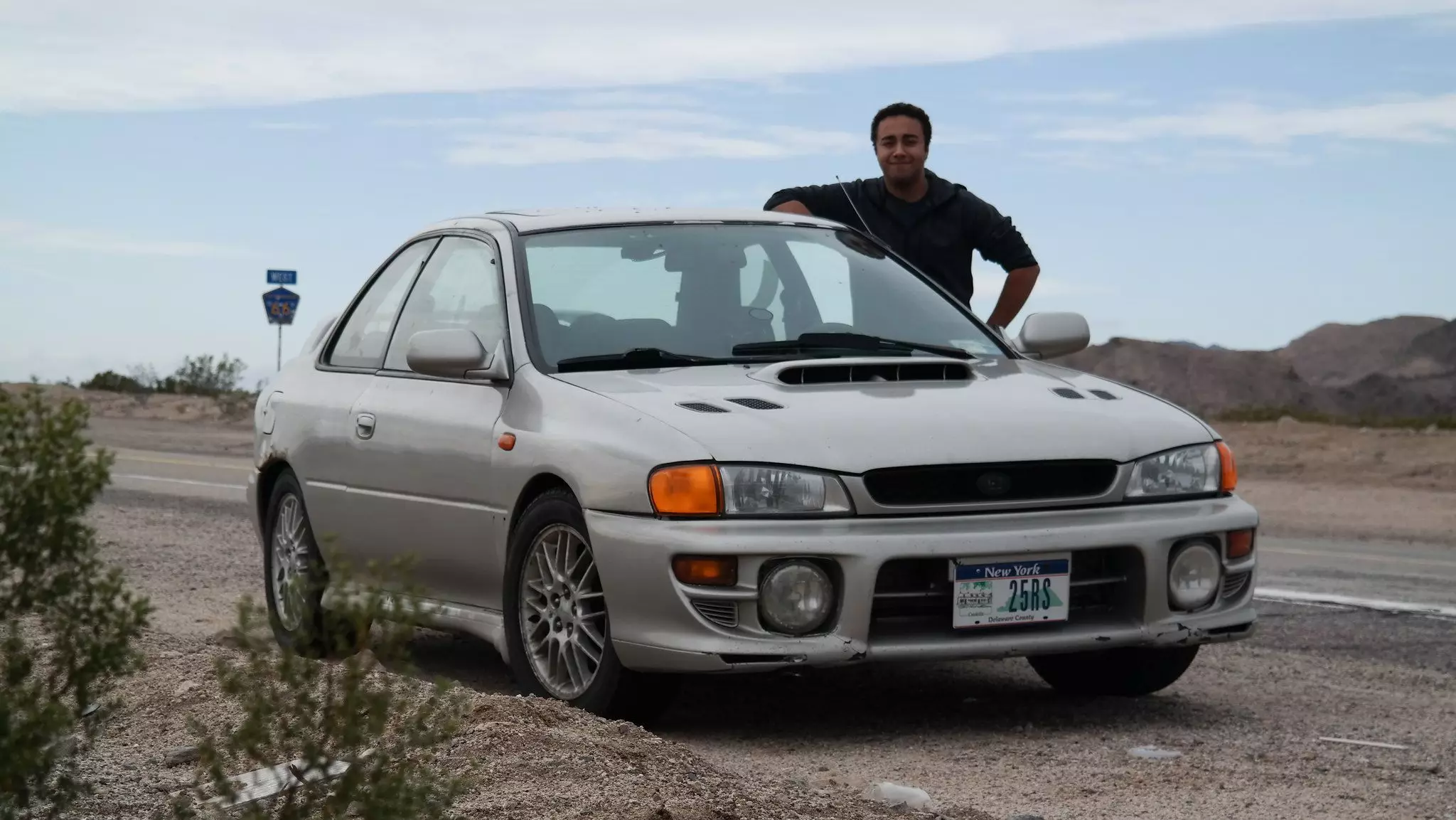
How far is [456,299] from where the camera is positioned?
748cm

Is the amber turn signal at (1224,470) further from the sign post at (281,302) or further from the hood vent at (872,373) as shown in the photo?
the sign post at (281,302)

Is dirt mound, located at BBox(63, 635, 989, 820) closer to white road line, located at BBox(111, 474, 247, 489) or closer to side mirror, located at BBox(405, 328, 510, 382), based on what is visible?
side mirror, located at BBox(405, 328, 510, 382)

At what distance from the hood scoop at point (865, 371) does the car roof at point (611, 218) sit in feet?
4.06

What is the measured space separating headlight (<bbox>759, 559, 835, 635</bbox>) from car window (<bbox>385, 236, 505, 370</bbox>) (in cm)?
164

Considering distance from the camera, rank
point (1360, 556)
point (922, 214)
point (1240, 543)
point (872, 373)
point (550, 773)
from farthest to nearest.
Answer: point (1360, 556), point (922, 214), point (872, 373), point (1240, 543), point (550, 773)

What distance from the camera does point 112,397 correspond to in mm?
36000

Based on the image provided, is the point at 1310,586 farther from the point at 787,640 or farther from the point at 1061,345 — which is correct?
the point at 787,640

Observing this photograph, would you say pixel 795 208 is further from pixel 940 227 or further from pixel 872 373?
pixel 872 373

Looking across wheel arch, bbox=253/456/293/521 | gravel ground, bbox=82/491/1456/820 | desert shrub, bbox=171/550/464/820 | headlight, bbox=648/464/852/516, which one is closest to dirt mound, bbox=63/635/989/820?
gravel ground, bbox=82/491/1456/820

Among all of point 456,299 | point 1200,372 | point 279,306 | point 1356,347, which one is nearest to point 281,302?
point 279,306

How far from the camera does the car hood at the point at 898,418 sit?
19.0 ft

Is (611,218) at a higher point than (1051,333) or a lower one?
higher

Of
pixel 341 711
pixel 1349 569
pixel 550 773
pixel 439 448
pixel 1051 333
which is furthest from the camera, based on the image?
pixel 1349 569

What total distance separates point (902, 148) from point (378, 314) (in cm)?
268
